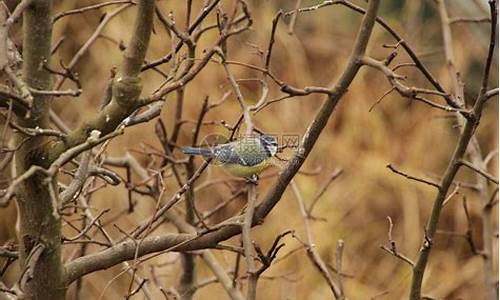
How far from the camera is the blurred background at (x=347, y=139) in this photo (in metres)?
3.72

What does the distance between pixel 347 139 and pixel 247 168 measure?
2898 millimetres

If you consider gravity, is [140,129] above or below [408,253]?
above

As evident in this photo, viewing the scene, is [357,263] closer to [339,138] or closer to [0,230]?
[339,138]

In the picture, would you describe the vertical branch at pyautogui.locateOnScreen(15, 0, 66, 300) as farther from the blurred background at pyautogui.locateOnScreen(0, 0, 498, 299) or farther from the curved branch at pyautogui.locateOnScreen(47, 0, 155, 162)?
the blurred background at pyautogui.locateOnScreen(0, 0, 498, 299)

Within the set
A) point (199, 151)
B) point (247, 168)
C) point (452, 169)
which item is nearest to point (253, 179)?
point (247, 168)

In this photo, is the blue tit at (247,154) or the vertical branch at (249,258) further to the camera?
the blue tit at (247,154)

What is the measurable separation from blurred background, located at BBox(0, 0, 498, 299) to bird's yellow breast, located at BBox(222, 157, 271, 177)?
216cm

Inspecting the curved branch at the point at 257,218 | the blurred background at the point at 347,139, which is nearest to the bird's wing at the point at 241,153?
the curved branch at the point at 257,218

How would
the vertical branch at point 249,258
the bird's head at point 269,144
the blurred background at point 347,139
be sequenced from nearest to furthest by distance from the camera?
1. the vertical branch at point 249,258
2. the bird's head at point 269,144
3. the blurred background at point 347,139

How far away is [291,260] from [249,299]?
2597mm

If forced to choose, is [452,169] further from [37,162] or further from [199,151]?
[37,162]

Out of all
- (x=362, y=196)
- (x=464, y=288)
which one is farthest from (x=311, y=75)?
(x=464, y=288)

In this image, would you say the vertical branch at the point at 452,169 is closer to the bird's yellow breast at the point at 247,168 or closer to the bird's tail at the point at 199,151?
the bird's yellow breast at the point at 247,168

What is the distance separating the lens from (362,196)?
4.10 m
